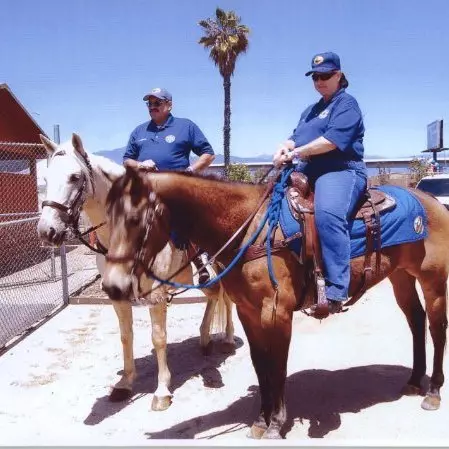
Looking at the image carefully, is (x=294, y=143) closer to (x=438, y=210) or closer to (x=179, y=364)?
(x=438, y=210)

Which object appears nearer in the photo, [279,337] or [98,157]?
[279,337]

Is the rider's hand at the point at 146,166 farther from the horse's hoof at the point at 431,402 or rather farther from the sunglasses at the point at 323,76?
the horse's hoof at the point at 431,402

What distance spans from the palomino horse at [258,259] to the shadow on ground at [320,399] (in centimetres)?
38

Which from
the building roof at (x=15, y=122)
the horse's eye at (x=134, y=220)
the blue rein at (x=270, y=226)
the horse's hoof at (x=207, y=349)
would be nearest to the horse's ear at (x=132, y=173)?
the horse's eye at (x=134, y=220)

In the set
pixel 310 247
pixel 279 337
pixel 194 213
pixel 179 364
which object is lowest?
pixel 179 364

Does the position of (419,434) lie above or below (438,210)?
below

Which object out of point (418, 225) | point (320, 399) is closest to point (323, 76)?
point (418, 225)

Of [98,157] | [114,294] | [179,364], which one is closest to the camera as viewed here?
[114,294]

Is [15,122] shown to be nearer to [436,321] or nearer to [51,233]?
[51,233]

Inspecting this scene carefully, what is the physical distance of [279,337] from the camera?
124 inches

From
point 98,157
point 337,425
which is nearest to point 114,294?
point 98,157

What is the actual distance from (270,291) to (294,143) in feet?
3.88

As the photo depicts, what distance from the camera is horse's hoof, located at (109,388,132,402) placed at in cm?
420

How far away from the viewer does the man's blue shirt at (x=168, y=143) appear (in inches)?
177
